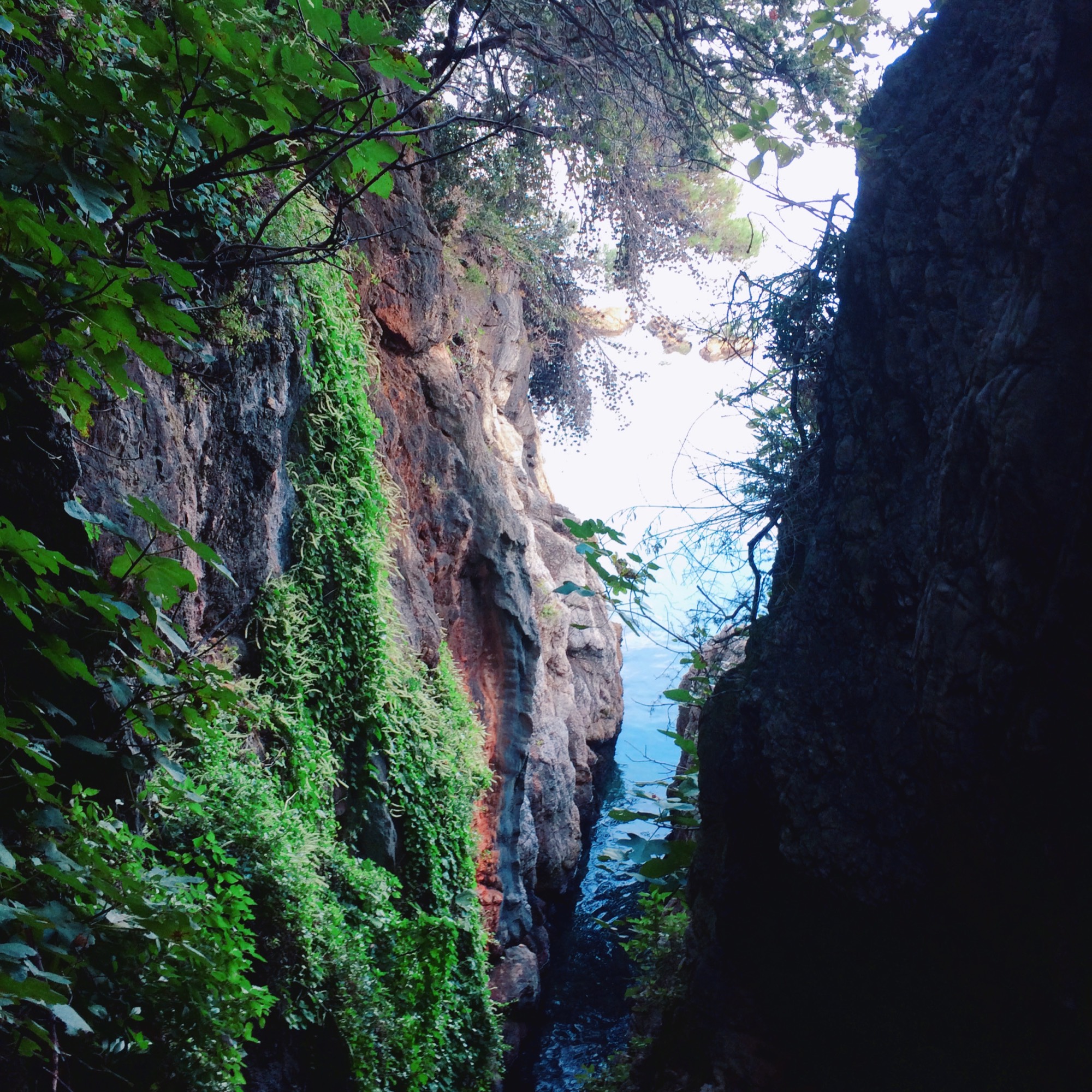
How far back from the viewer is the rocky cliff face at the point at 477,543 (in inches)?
284

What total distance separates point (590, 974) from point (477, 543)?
5587 millimetres

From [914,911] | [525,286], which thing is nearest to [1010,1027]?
[914,911]

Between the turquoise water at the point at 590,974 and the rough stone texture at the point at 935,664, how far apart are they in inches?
52.5

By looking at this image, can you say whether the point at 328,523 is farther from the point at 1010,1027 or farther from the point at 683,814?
the point at 1010,1027

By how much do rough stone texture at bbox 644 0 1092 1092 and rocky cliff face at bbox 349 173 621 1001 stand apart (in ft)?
10.5

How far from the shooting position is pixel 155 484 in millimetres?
3799

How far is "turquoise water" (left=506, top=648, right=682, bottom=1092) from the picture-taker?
25.5 ft

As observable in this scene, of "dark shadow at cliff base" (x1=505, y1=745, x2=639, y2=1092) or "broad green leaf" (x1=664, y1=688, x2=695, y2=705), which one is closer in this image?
"broad green leaf" (x1=664, y1=688, x2=695, y2=705)

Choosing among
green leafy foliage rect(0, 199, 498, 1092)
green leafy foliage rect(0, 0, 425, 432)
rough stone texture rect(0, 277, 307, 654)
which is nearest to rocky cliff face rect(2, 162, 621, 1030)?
rough stone texture rect(0, 277, 307, 654)

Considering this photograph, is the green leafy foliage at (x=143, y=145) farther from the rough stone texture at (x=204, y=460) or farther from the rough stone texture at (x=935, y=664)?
the rough stone texture at (x=935, y=664)

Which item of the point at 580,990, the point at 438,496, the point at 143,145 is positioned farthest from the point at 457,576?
the point at 143,145

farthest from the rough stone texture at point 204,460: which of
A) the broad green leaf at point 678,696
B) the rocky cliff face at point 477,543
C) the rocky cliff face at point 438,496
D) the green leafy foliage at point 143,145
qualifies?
the broad green leaf at point 678,696

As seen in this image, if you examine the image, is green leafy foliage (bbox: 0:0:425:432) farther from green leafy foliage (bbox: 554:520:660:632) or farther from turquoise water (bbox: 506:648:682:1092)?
turquoise water (bbox: 506:648:682:1092)

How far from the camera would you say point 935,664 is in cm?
298
